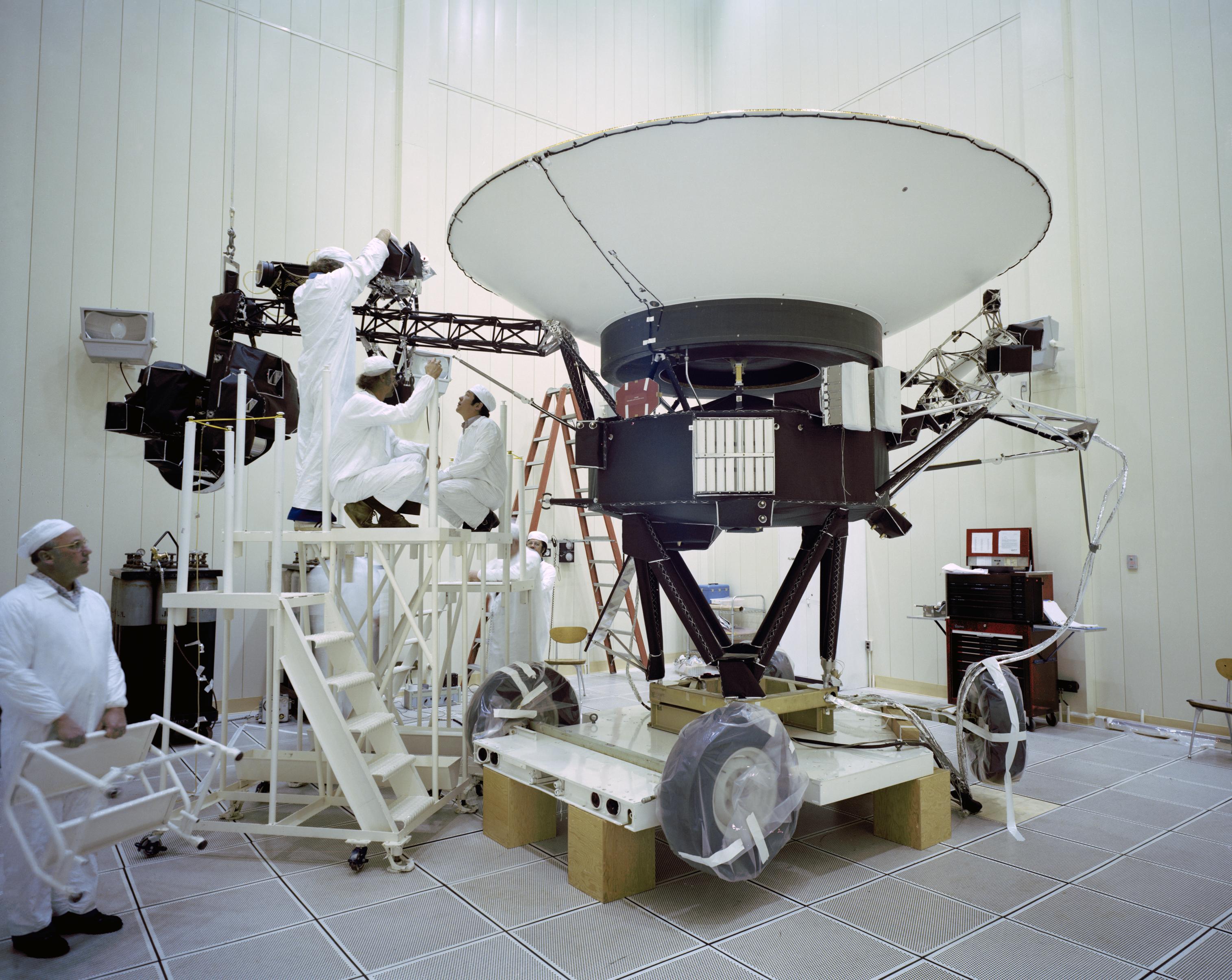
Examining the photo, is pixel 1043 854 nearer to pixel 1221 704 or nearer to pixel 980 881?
pixel 980 881

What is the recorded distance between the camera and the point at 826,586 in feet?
13.9

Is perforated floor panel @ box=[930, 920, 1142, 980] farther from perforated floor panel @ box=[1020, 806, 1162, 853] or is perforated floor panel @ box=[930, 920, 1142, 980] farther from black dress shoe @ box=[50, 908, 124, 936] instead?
black dress shoe @ box=[50, 908, 124, 936]

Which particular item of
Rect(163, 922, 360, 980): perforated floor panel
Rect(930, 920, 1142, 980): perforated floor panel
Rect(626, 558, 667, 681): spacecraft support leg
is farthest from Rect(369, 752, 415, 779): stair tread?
Rect(930, 920, 1142, 980): perforated floor panel

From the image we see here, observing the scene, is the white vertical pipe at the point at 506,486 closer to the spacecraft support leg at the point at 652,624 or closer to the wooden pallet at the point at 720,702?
the spacecraft support leg at the point at 652,624

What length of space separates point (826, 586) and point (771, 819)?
1459 millimetres

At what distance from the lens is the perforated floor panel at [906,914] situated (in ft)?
9.46

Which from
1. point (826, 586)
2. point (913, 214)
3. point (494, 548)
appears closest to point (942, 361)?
point (913, 214)

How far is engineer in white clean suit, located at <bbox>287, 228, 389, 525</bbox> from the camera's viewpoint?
14.4ft

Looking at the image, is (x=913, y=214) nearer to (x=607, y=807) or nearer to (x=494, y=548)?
(x=607, y=807)

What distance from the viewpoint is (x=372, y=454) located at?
4363mm

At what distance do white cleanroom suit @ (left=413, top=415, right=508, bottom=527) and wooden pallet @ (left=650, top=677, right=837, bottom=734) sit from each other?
1555 millimetres

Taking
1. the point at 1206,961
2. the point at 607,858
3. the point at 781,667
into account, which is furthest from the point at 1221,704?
the point at 607,858

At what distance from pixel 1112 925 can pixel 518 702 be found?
8.95 feet

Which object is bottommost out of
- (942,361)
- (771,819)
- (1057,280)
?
(771,819)
